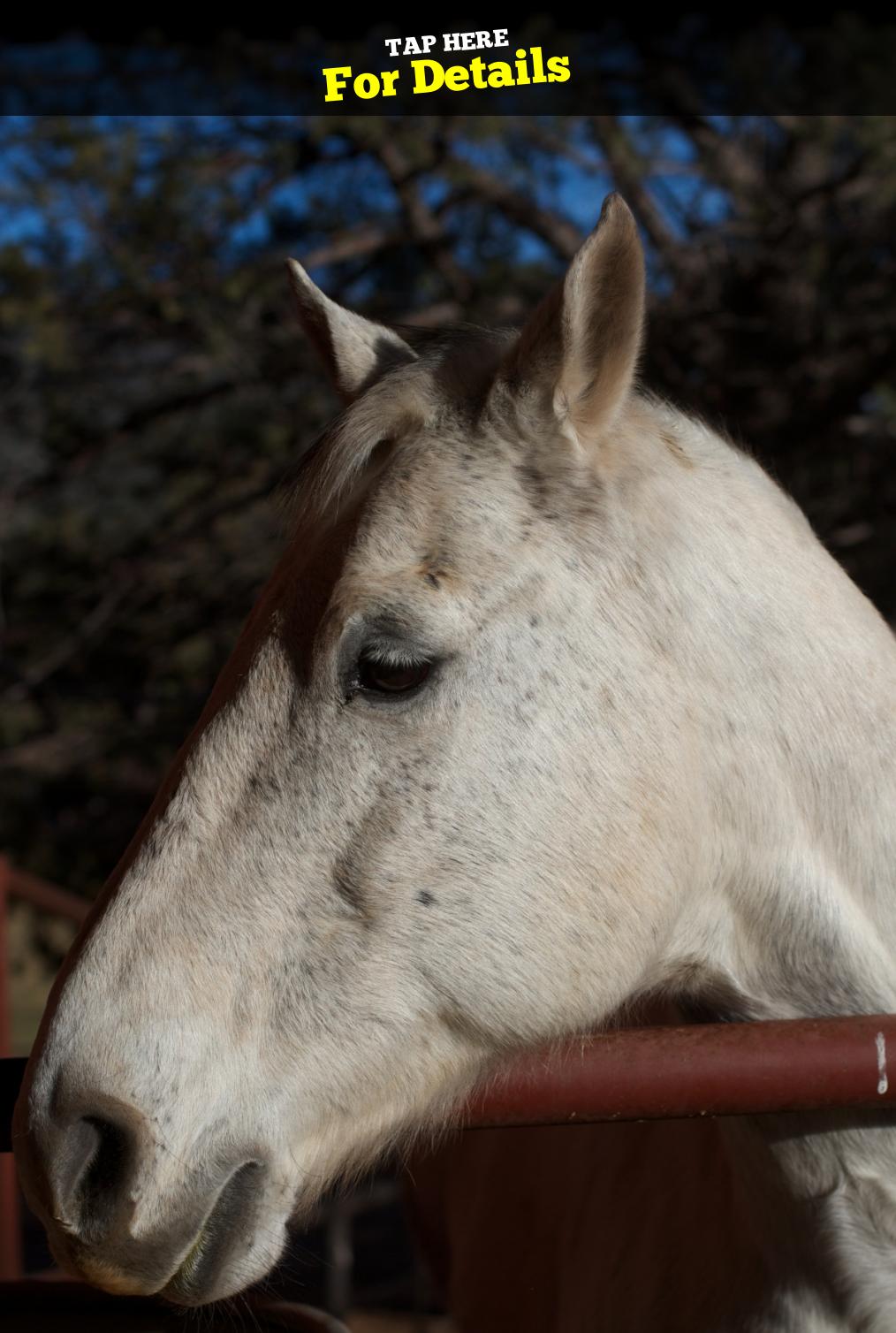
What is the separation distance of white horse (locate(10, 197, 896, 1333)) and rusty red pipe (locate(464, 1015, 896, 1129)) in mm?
128

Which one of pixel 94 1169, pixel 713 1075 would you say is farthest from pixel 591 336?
pixel 94 1169

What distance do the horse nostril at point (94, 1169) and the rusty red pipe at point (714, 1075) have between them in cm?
37

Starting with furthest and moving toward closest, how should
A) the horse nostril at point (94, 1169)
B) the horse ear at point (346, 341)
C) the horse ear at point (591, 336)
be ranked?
the horse ear at point (346, 341) → the horse ear at point (591, 336) → the horse nostril at point (94, 1169)

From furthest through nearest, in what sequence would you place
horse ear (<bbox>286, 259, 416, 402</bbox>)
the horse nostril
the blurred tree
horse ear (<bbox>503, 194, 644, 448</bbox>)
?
1. the blurred tree
2. horse ear (<bbox>286, 259, 416, 402</bbox>)
3. horse ear (<bbox>503, 194, 644, 448</bbox>)
4. the horse nostril

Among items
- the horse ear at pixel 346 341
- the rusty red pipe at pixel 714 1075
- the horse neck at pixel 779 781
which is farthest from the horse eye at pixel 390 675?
the horse ear at pixel 346 341

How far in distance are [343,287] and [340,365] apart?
136 inches

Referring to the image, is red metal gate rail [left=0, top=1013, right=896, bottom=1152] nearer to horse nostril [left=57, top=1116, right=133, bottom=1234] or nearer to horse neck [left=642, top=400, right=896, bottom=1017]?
horse neck [left=642, top=400, right=896, bottom=1017]

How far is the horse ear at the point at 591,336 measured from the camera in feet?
4.40

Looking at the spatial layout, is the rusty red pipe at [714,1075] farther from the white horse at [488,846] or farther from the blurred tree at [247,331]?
the blurred tree at [247,331]

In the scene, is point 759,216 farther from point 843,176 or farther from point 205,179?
point 205,179

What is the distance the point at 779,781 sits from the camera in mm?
1442

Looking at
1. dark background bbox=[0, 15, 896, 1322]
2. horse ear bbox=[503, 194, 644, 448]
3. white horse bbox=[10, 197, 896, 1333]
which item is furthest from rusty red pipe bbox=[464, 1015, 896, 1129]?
dark background bbox=[0, 15, 896, 1322]

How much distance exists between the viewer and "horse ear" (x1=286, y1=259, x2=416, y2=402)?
1.78 metres

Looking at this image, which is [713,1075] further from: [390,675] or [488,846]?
[390,675]
